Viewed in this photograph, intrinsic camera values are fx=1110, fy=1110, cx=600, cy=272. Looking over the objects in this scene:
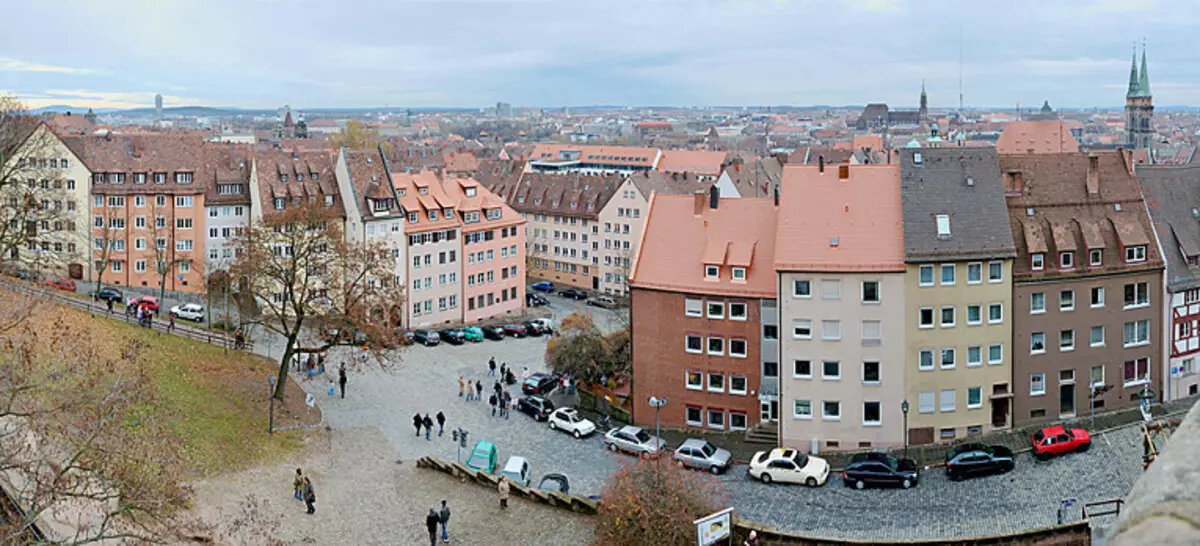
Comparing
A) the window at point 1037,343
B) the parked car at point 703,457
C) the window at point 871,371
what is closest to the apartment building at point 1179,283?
the window at point 1037,343

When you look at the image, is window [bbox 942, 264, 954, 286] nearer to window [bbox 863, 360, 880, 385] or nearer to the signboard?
window [bbox 863, 360, 880, 385]

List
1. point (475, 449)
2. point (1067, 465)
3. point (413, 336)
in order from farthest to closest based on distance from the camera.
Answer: point (413, 336)
point (475, 449)
point (1067, 465)

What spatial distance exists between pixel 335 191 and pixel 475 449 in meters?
37.9

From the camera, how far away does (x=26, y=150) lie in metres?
66.1

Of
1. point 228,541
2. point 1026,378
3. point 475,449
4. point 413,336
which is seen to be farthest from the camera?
point 413,336

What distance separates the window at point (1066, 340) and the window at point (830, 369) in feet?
33.1

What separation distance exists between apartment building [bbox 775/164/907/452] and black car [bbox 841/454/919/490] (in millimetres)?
4438

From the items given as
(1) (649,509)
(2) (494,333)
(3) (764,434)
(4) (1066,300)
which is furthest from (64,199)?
(4) (1066,300)

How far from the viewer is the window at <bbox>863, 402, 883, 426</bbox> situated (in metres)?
46.8

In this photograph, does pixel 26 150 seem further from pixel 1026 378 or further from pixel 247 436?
pixel 1026 378

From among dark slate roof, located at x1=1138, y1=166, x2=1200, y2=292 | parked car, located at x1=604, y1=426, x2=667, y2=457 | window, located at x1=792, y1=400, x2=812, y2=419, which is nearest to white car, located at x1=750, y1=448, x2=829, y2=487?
window, located at x1=792, y1=400, x2=812, y2=419

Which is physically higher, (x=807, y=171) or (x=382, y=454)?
(x=807, y=171)

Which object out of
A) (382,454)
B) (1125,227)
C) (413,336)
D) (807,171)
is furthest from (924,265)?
(413,336)

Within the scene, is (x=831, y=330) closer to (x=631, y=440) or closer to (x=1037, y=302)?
(x=1037, y=302)
